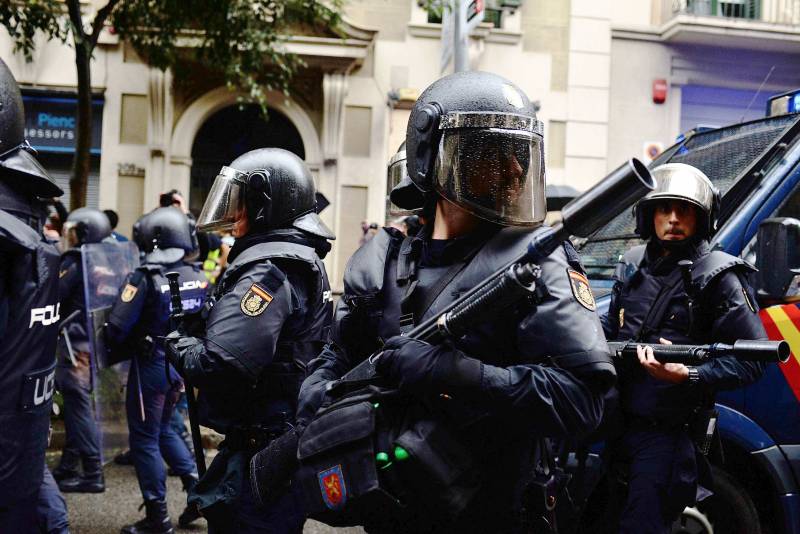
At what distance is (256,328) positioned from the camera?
2996 mm

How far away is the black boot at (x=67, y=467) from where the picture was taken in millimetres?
6098

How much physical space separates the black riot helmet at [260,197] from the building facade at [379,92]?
948cm

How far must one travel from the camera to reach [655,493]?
3.27m

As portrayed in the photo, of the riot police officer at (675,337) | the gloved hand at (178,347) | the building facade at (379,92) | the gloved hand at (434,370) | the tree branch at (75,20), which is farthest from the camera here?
the building facade at (379,92)

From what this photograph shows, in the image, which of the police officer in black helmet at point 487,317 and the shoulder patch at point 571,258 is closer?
the police officer in black helmet at point 487,317

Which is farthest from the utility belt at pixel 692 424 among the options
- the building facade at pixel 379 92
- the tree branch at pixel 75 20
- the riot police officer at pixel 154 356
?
the building facade at pixel 379 92

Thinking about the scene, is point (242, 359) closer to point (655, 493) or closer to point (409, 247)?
point (409, 247)

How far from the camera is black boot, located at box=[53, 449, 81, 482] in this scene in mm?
6098

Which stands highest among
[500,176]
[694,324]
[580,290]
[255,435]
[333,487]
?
[500,176]

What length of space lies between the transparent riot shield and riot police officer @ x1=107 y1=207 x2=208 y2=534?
378 millimetres

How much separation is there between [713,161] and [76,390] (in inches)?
179

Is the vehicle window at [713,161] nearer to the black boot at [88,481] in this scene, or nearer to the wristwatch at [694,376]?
the wristwatch at [694,376]

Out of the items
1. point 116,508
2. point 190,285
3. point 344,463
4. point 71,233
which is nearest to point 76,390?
point 116,508

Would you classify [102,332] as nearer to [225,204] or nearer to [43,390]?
[225,204]
